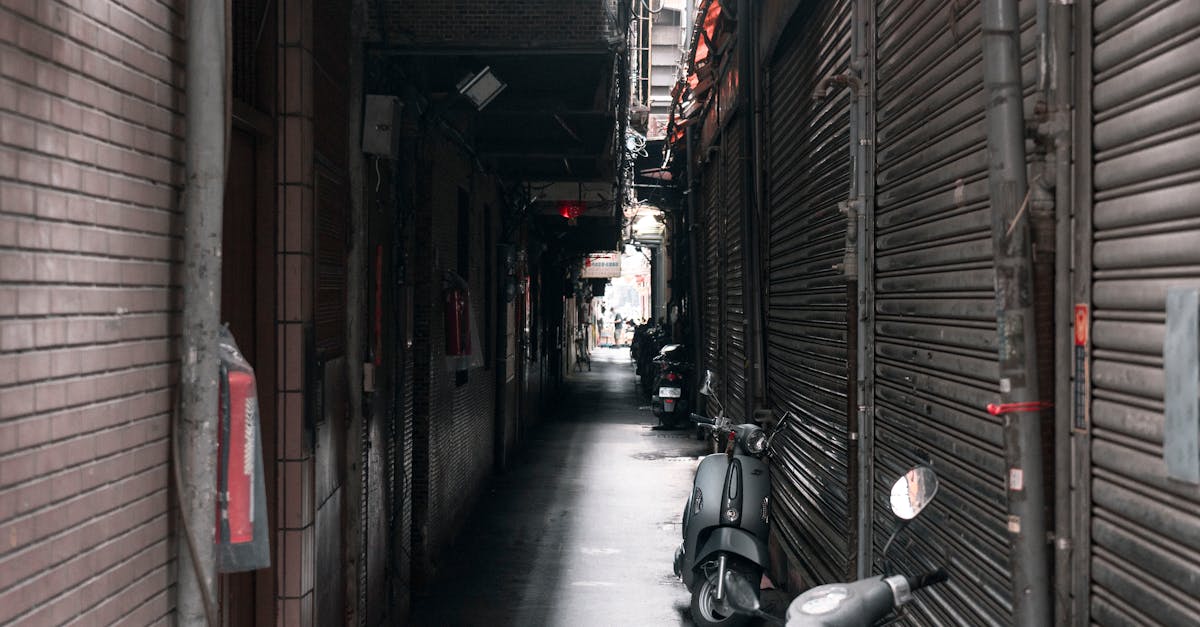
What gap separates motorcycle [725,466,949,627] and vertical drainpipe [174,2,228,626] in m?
1.99

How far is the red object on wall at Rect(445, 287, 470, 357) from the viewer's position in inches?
392

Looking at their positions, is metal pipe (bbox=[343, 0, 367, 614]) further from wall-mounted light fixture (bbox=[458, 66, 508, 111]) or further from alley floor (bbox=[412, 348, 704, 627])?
alley floor (bbox=[412, 348, 704, 627])

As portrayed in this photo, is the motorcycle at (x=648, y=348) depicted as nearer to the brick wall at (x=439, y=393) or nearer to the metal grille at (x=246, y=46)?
the brick wall at (x=439, y=393)

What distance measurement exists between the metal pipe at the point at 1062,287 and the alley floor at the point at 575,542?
499 cm

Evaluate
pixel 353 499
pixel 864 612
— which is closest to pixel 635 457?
pixel 353 499

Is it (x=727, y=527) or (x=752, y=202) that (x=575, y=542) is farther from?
(x=752, y=202)

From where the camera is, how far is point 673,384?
20766 millimetres

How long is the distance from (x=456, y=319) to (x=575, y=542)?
8.40 ft

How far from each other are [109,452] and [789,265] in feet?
21.0

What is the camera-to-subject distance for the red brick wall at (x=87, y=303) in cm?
261

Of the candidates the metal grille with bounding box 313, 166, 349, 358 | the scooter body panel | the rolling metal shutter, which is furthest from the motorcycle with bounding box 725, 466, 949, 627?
Answer: the rolling metal shutter

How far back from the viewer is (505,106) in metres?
9.62

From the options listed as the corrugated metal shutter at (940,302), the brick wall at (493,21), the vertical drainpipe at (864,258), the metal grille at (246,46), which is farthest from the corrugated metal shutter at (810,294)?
the metal grille at (246,46)

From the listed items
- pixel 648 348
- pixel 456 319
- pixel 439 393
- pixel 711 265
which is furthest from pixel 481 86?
pixel 648 348
